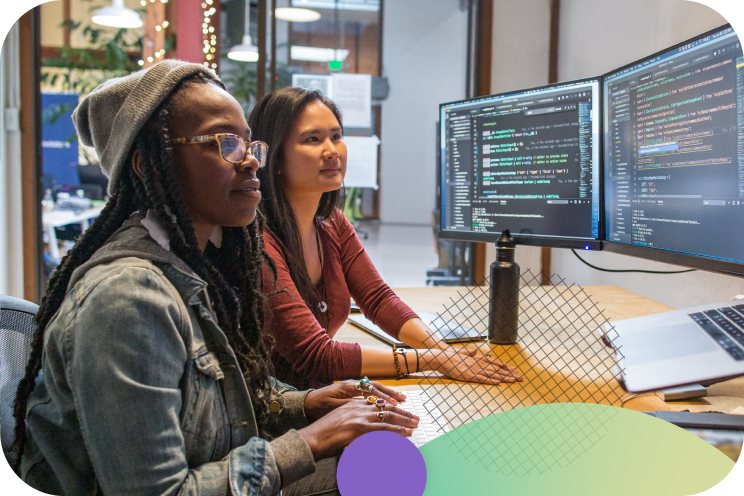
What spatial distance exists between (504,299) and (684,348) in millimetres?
441

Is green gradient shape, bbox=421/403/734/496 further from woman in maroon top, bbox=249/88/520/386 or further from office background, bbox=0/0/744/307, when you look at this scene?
office background, bbox=0/0/744/307

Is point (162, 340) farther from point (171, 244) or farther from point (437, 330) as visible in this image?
point (437, 330)

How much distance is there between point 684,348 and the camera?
1.19 meters

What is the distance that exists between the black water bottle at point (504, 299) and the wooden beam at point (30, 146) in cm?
288

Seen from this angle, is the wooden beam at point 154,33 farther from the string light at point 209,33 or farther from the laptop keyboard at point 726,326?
the laptop keyboard at point 726,326

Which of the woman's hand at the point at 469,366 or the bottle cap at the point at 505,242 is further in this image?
the bottle cap at the point at 505,242

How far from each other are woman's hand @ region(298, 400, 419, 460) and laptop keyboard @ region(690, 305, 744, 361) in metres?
0.54

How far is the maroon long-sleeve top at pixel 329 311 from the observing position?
1393mm

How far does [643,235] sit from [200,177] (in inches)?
38.3

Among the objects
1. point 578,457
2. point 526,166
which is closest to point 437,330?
point 526,166

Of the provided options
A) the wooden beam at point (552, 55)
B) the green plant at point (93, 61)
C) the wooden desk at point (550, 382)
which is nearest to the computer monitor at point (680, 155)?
the wooden desk at point (550, 382)

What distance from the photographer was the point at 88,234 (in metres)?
0.97

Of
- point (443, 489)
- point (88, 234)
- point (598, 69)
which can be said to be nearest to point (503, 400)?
point (443, 489)

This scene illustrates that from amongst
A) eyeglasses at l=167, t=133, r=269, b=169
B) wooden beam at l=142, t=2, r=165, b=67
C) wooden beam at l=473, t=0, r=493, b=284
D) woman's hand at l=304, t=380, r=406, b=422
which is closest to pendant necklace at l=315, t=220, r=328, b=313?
woman's hand at l=304, t=380, r=406, b=422
